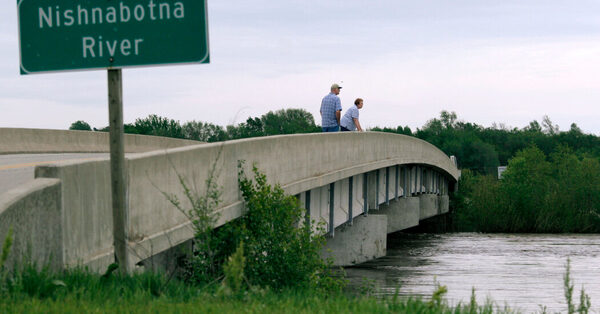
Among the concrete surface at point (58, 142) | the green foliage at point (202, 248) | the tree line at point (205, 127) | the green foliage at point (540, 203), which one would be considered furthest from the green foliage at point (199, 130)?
the green foliage at point (202, 248)

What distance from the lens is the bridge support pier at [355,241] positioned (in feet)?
77.1

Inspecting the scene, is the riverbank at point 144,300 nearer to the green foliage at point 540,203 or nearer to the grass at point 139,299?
the grass at point 139,299

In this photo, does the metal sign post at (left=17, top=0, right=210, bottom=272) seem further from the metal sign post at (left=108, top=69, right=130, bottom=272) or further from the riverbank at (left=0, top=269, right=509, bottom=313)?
the riverbank at (left=0, top=269, right=509, bottom=313)

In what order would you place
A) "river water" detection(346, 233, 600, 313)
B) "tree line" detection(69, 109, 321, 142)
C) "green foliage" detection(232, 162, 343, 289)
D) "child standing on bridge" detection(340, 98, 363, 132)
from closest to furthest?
"green foliage" detection(232, 162, 343, 289), "river water" detection(346, 233, 600, 313), "child standing on bridge" detection(340, 98, 363, 132), "tree line" detection(69, 109, 321, 142)

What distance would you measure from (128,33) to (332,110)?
13168 mm

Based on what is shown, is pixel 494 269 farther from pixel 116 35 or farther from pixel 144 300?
pixel 144 300

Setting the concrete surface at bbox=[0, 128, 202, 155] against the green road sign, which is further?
the concrete surface at bbox=[0, 128, 202, 155]

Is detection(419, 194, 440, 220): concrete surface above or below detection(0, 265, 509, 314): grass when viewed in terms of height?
below

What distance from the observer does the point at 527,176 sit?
150 feet

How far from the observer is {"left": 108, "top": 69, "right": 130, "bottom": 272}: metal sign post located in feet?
21.7

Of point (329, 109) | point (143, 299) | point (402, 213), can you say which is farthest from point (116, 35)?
point (402, 213)

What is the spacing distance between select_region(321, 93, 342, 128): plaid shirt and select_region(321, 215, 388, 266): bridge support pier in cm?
440

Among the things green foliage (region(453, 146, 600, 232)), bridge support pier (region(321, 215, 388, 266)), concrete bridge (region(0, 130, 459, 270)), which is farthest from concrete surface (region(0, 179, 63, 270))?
green foliage (region(453, 146, 600, 232))

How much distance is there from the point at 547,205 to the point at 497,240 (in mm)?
7337
